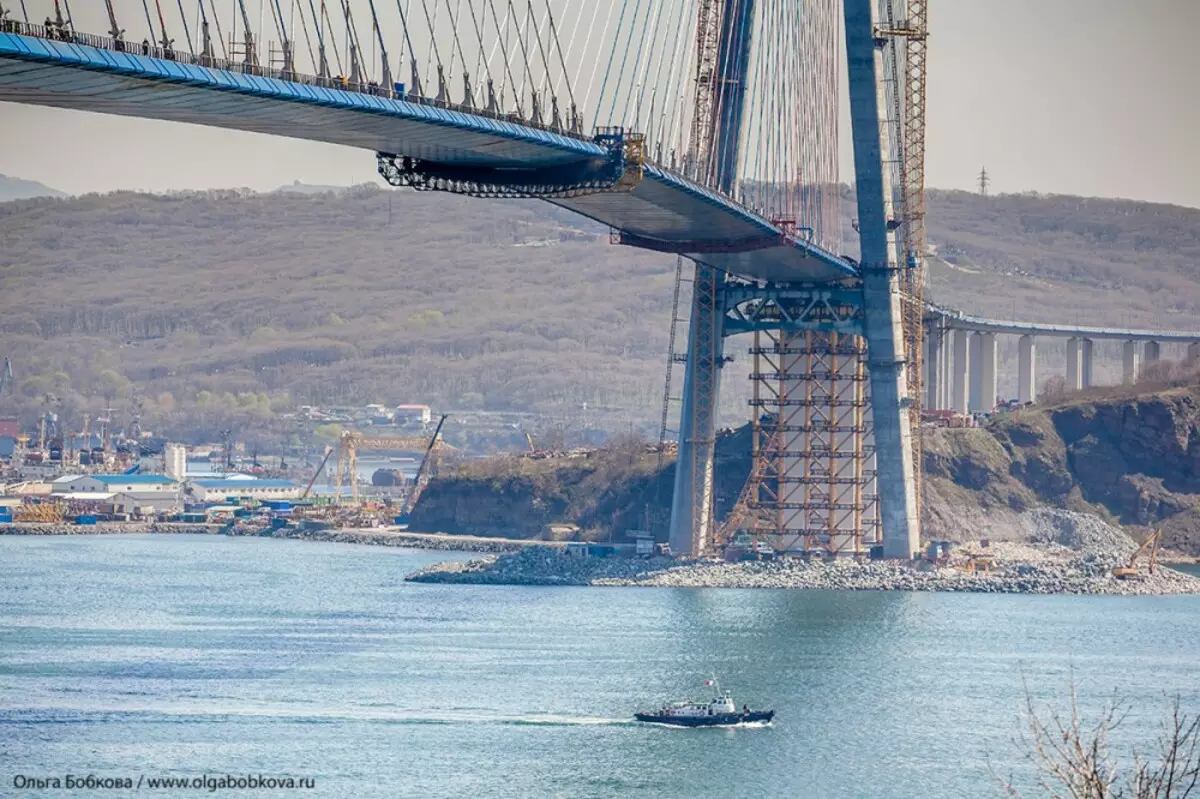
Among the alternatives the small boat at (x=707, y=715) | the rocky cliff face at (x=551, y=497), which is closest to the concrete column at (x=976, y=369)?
the rocky cliff face at (x=551, y=497)

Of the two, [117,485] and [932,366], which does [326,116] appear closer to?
[932,366]

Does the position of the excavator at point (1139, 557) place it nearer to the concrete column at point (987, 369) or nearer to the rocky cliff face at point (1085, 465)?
the rocky cliff face at point (1085, 465)

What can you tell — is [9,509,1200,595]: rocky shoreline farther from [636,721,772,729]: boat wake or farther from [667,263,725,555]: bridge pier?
[636,721,772,729]: boat wake

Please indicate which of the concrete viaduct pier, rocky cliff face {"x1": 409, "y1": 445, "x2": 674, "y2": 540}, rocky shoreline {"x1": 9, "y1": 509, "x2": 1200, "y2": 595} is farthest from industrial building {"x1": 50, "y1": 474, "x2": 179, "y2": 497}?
rocky shoreline {"x1": 9, "y1": 509, "x2": 1200, "y2": 595}

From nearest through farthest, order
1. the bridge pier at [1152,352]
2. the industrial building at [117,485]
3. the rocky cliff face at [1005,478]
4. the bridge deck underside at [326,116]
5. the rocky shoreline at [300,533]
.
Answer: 1. the bridge deck underside at [326,116]
2. the rocky cliff face at [1005,478]
3. the rocky shoreline at [300,533]
4. the bridge pier at [1152,352]
5. the industrial building at [117,485]

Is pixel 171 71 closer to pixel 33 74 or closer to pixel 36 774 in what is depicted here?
pixel 33 74

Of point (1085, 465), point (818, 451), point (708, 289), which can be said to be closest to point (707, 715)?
point (708, 289)

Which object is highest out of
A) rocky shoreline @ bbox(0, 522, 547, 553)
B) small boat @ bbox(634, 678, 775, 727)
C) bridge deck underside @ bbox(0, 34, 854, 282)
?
bridge deck underside @ bbox(0, 34, 854, 282)

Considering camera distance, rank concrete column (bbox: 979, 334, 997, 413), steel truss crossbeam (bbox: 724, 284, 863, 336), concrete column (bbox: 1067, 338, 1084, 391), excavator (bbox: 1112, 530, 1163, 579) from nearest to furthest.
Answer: excavator (bbox: 1112, 530, 1163, 579), steel truss crossbeam (bbox: 724, 284, 863, 336), concrete column (bbox: 979, 334, 997, 413), concrete column (bbox: 1067, 338, 1084, 391)
